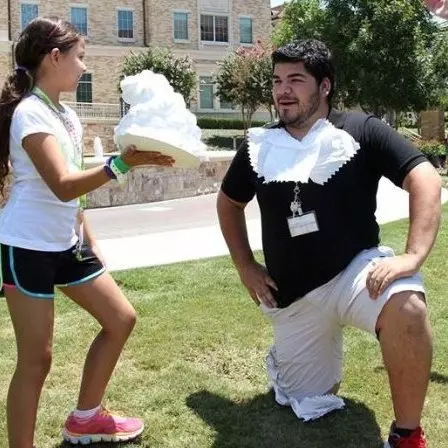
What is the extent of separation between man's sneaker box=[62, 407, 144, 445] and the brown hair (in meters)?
1.13

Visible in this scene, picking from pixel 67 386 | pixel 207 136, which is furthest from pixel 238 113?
pixel 67 386

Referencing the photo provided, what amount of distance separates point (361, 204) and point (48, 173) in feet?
4.50

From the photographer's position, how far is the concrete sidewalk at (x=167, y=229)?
7335 mm

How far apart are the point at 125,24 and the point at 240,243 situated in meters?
38.4

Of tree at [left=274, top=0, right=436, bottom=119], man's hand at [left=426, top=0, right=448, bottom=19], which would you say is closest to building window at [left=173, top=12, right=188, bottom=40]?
tree at [left=274, top=0, right=436, bottom=119]

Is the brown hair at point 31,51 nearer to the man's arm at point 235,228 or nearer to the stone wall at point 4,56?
the man's arm at point 235,228

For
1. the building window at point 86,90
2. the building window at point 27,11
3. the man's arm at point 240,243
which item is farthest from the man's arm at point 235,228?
the building window at point 27,11

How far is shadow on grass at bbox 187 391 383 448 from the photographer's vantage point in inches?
116

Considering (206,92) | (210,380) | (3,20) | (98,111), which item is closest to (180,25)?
(206,92)

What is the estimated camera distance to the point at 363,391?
11.4 feet

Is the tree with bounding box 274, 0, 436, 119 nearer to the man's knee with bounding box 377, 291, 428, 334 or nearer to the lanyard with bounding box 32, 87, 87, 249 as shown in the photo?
the man's knee with bounding box 377, 291, 428, 334

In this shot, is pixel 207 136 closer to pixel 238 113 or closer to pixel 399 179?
pixel 238 113

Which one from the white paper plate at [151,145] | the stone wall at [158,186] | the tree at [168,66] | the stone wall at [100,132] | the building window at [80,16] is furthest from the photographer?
the building window at [80,16]

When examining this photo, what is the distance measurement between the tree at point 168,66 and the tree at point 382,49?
8405 millimetres
